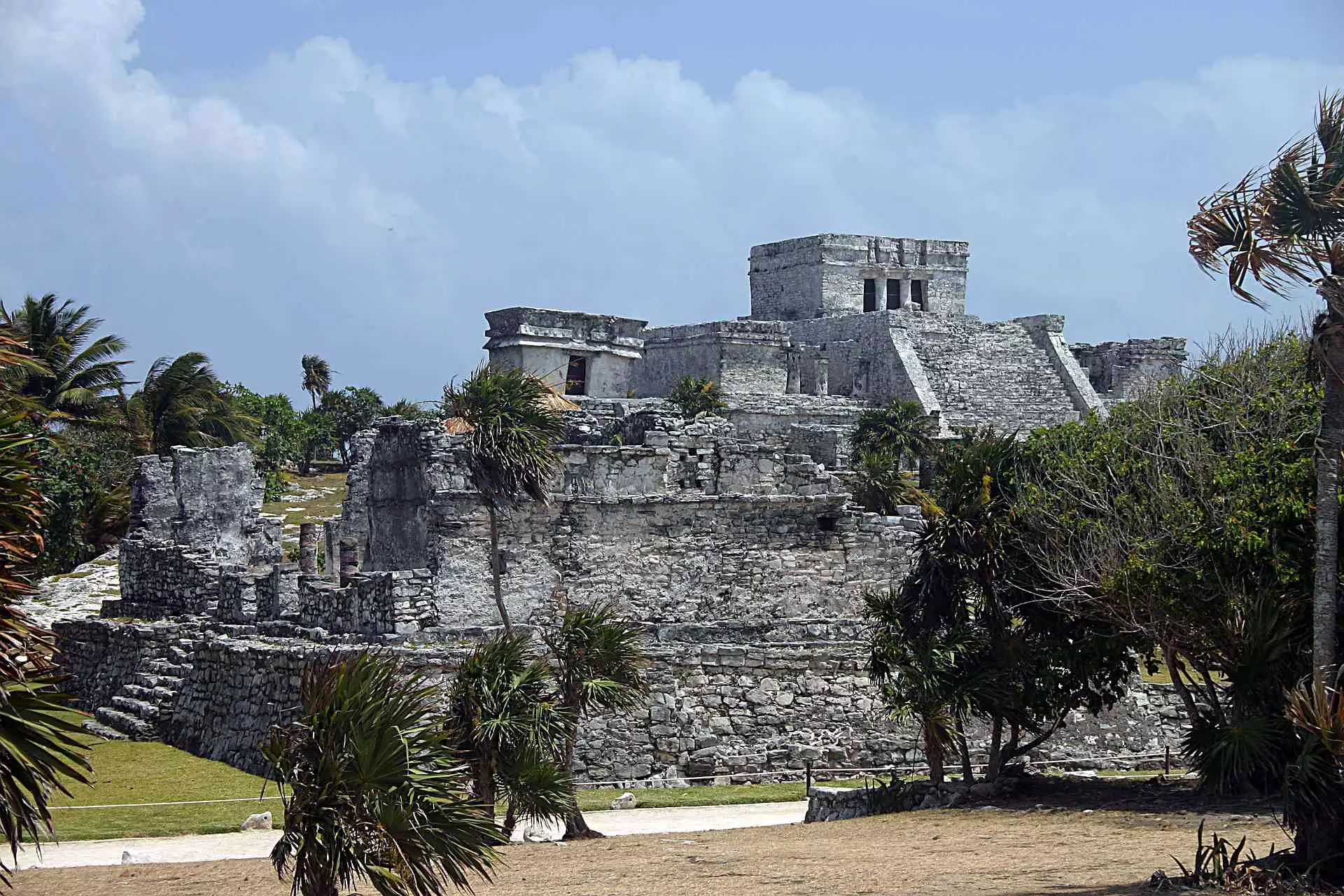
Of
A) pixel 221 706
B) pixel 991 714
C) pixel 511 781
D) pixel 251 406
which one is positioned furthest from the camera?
pixel 251 406

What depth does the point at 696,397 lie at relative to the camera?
42.3 metres

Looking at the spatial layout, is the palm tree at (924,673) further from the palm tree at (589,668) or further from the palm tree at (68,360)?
the palm tree at (68,360)

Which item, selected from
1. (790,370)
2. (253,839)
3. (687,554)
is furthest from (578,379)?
(253,839)

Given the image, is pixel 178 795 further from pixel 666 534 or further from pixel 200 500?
pixel 200 500

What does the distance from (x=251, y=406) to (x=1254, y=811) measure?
150ft

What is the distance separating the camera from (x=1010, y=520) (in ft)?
53.3

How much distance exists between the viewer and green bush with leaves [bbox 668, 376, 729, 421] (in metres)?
40.9

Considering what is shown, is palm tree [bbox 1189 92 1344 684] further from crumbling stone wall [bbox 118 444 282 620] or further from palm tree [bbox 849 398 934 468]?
palm tree [bbox 849 398 934 468]

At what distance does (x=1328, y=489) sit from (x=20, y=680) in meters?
8.97

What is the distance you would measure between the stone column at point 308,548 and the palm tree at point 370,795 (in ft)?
46.7

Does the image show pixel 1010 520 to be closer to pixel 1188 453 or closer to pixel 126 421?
pixel 1188 453

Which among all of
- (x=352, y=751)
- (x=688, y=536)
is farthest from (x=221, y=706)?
(x=352, y=751)

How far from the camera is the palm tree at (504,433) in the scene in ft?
58.2

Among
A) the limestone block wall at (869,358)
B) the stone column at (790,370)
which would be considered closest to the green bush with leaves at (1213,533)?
the limestone block wall at (869,358)
